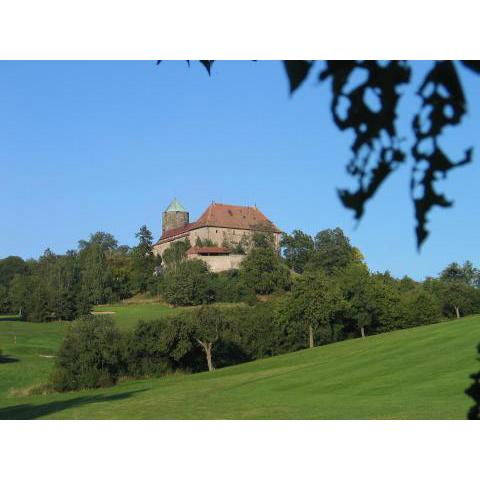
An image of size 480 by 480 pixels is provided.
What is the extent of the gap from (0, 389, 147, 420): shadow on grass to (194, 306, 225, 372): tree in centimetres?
633

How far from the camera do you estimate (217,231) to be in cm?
6306

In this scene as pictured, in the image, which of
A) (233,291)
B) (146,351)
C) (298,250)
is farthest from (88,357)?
(298,250)

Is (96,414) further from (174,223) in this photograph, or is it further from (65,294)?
(174,223)

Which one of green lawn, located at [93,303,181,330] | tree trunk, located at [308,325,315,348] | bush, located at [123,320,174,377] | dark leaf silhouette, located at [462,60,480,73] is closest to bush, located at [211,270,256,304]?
green lawn, located at [93,303,181,330]

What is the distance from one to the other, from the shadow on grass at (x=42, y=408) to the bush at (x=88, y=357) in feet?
9.02

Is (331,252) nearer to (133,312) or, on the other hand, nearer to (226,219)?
(133,312)

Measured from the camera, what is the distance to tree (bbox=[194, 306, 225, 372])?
22.9 metres

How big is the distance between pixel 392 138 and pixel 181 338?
21.5 metres

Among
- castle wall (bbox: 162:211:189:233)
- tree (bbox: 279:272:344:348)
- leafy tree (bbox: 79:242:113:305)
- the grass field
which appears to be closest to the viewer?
the grass field

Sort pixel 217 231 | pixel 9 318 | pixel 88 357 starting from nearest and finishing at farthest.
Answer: pixel 88 357 → pixel 9 318 → pixel 217 231

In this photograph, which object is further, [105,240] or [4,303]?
[105,240]

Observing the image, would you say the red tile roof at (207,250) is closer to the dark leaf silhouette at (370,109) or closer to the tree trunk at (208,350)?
the tree trunk at (208,350)

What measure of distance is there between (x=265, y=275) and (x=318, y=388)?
19937mm

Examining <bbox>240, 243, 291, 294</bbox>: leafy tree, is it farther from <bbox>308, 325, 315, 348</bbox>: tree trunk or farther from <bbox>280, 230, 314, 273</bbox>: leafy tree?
<bbox>280, 230, 314, 273</bbox>: leafy tree
